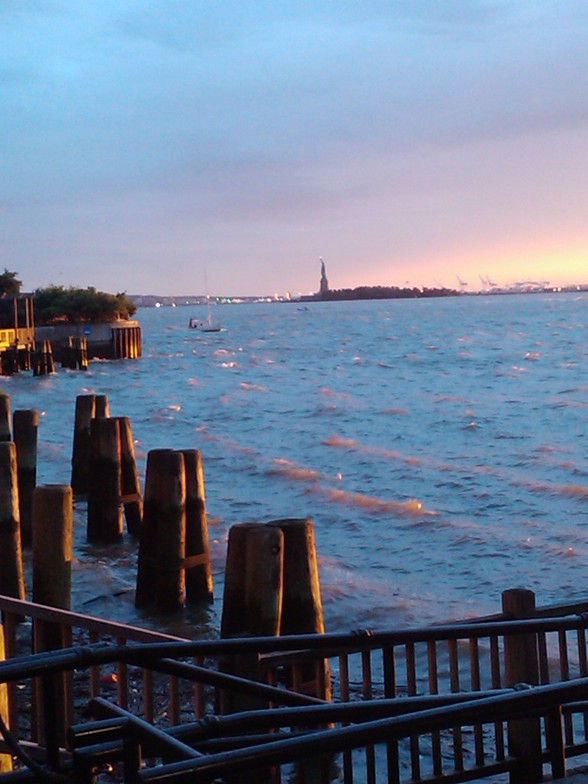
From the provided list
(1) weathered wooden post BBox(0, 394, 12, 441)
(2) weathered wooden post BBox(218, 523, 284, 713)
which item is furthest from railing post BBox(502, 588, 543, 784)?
(1) weathered wooden post BBox(0, 394, 12, 441)

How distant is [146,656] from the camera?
4.36m

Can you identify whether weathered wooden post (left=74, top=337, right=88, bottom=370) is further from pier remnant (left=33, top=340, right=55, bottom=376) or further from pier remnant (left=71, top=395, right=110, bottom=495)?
pier remnant (left=71, top=395, right=110, bottom=495)

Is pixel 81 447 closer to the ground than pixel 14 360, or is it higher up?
closer to the ground

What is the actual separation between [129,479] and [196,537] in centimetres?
443

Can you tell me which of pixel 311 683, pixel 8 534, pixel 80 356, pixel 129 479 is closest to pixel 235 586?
pixel 311 683

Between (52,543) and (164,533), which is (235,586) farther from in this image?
(164,533)

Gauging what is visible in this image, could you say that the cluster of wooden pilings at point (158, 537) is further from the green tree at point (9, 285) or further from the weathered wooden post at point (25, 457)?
the green tree at point (9, 285)

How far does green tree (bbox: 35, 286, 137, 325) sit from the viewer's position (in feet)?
254

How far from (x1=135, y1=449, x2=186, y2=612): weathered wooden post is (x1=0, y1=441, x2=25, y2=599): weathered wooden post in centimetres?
132

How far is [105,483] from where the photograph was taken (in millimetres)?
16188

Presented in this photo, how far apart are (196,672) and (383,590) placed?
34.9ft

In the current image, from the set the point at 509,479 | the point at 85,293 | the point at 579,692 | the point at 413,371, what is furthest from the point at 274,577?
the point at 85,293

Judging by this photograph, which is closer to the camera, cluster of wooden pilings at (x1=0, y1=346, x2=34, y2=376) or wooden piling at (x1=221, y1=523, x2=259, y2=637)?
wooden piling at (x1=221, y1=523, x2=259, y2=637)

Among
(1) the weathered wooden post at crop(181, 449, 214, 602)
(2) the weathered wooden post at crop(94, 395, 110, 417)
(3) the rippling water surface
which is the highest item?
(2) the weathered wooden post at crop(94, 395, 110, 417)
